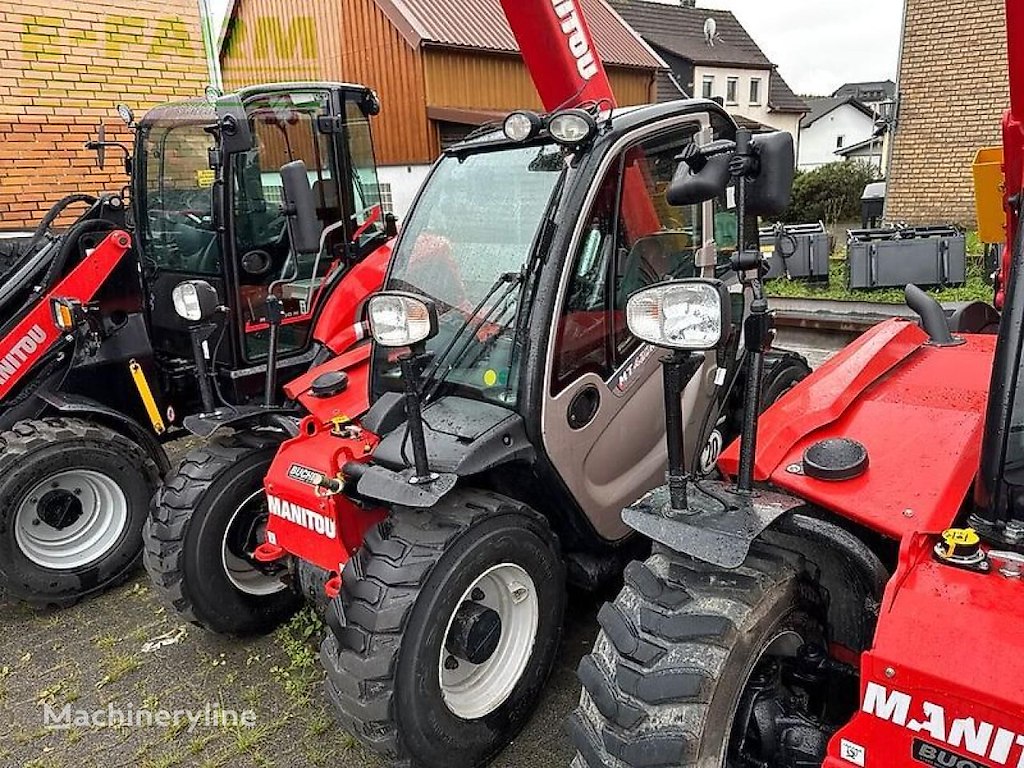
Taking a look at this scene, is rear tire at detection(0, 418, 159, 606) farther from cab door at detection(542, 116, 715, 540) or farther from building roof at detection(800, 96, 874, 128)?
building roof at detection(800, 96, 874, 128)

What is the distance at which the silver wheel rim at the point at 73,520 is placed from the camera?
4098 mm

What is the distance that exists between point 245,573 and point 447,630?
1492 mm

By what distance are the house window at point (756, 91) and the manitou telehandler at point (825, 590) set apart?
34.1 metres

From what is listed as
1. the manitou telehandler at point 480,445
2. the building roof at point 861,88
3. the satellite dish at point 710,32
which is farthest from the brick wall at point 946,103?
the building roof at point 861,88

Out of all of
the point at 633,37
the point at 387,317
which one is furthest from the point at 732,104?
the point at 387,317

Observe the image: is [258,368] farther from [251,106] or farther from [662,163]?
[662,163]

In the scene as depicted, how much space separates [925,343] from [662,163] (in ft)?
4.37

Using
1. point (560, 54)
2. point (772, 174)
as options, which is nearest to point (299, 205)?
point (560, 54)

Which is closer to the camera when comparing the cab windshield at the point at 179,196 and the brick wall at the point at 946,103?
the cab windshield at the point at 179,196

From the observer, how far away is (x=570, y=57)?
3.58 m

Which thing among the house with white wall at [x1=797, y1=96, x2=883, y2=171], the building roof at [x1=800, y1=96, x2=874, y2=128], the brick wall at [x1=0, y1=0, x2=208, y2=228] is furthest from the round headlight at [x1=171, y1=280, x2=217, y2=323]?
the house with white wall at [x1=797, y1=96, x2=883, y2=171]

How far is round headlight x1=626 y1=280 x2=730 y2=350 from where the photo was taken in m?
1.79

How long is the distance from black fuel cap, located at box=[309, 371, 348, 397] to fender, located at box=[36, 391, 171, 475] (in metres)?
1.50

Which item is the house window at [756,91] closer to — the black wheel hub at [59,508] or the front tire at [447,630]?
the black wheel hub at [59,508]
